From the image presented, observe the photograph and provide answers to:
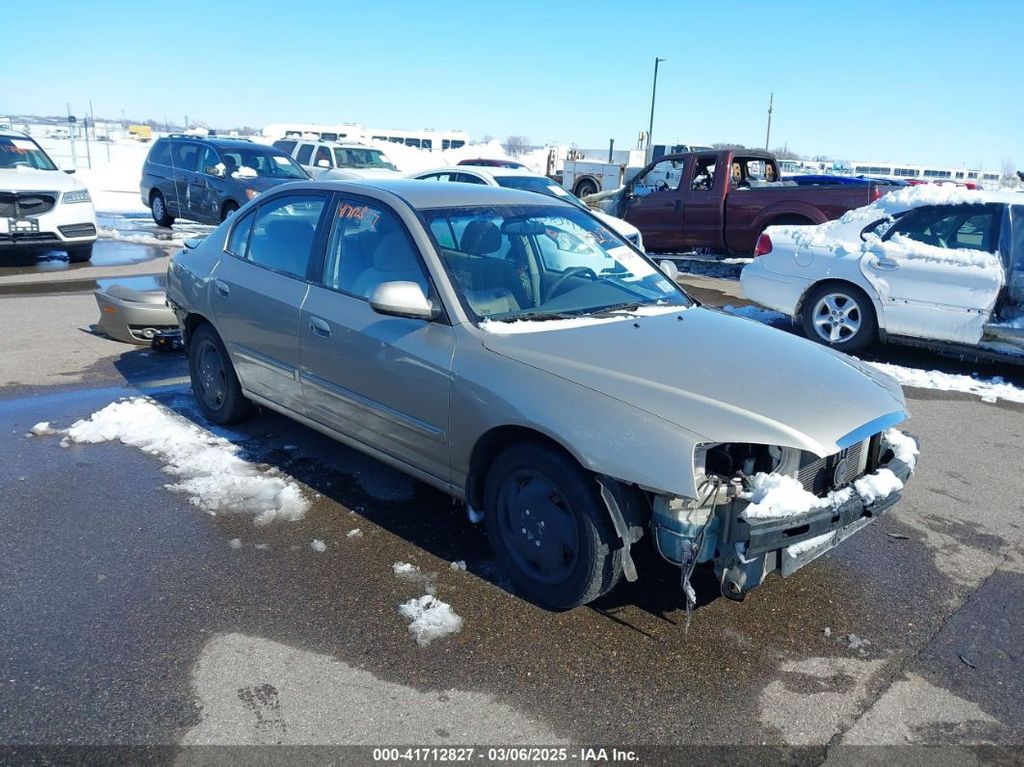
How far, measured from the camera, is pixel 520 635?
3.31 meters

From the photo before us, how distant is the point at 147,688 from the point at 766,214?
37.0 ft

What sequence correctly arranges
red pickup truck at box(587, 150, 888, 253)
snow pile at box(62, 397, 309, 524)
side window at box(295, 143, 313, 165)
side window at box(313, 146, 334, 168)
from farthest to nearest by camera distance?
1. side window at box(295, 143, 313, 165)
2. side window at box(313, 146, 334, 168)
3. red pickup truck at box(587, 150, 888, 253)
4. snow pile at box(62, 397, 309, 524)

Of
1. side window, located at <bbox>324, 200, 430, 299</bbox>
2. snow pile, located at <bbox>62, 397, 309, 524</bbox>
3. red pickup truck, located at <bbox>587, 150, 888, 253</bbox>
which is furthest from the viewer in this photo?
red pickup truck, located at <bbox>587, 150, 888, 253</bbox>

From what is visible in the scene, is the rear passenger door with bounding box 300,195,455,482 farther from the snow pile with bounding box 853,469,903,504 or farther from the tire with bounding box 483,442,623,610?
the snow pile with bounding box 853,469,903,504

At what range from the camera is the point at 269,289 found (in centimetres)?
473

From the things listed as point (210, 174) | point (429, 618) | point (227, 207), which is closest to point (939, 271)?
point (429, 618)

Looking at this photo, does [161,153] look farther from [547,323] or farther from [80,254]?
[547,323]

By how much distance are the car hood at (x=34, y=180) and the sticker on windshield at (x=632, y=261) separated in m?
10.0

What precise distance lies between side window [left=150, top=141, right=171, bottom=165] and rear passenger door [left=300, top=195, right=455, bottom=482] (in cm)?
1373

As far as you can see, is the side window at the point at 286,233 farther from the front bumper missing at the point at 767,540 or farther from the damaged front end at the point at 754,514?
the front bumper missing at the point at 767,540

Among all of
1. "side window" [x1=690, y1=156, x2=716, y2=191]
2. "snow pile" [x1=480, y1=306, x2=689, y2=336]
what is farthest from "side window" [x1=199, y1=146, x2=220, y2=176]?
"snow pile" [x1=480, y1=306, x2=689, y2=336]

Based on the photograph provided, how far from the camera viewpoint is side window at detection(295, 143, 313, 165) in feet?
67.2

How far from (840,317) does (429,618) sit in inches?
236

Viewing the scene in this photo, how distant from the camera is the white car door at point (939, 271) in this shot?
711 cm
